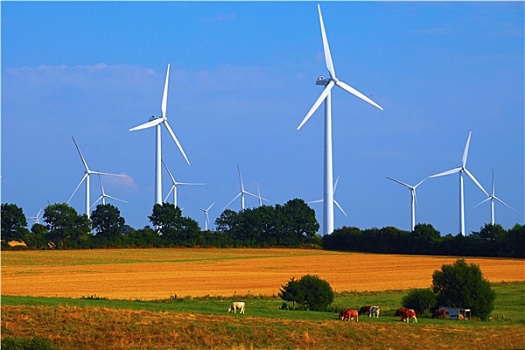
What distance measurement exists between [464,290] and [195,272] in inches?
1708

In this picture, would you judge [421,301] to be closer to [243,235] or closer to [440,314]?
[440,314]

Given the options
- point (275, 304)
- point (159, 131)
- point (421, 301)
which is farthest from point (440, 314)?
point (159, 131)

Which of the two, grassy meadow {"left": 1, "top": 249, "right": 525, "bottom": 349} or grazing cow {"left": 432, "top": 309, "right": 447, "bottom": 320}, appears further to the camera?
grazing cow {"left": 432, "top": 309, "right": 447, "bottom": 320}

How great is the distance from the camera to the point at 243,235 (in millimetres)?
167875

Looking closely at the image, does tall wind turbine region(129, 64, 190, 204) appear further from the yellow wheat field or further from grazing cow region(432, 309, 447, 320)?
grazing cow region(432, 309, 447, 320)

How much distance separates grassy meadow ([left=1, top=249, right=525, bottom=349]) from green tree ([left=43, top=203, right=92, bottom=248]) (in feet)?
123

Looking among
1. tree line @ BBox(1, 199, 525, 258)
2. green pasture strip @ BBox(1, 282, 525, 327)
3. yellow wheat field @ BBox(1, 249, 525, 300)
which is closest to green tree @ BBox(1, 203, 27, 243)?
tree line @ BBox(1, 199, 525, 258)

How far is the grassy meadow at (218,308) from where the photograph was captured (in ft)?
127

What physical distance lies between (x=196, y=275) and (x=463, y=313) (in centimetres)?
3973

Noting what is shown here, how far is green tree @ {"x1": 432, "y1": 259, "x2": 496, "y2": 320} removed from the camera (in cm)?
5241

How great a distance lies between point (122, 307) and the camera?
1854 inches

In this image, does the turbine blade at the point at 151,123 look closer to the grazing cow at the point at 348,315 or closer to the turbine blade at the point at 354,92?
the turbine blade at the point at 354,92

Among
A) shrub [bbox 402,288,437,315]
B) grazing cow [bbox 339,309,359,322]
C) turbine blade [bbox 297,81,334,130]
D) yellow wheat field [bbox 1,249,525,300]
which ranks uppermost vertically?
turbine blade [bbox 297,81,334,130]

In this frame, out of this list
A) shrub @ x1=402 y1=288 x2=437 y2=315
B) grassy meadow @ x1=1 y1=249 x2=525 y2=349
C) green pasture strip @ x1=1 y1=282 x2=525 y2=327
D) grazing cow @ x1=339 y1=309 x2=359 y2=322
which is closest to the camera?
grassy meadow @ x1=1 y1=249 x2=525 y2=349
